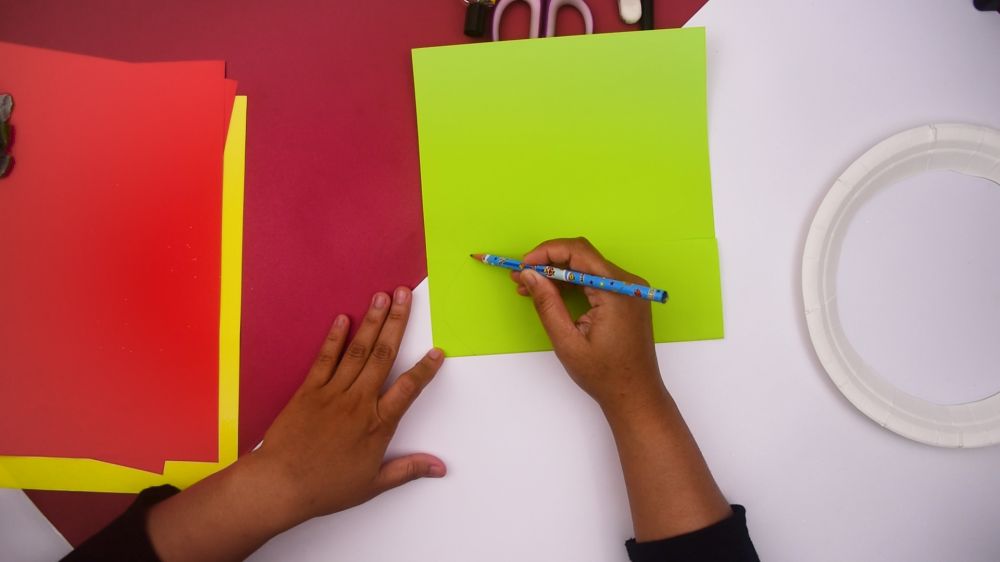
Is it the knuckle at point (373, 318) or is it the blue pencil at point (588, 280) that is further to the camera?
the knuckle at point (373, 318)

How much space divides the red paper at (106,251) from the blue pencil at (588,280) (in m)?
0.36

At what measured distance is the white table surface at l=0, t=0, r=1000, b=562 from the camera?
694 millimetres

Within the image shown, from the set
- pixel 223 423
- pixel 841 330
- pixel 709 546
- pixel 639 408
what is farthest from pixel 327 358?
pixel 841 330

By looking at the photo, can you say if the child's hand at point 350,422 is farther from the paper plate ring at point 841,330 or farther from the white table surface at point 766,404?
the paper plate ring at point 841,330

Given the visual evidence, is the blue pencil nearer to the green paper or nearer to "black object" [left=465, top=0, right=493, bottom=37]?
the green paper

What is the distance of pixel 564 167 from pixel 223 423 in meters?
0.52

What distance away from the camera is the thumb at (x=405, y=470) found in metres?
0.68

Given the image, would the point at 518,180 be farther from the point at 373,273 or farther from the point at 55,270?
the point at 55,270

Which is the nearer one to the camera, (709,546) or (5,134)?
(709,546)

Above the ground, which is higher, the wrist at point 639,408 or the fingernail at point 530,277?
the fingernail at point 530,277

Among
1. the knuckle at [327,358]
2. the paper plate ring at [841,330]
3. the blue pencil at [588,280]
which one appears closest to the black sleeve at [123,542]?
the knuckle at [327,358]

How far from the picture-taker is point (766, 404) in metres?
0.70

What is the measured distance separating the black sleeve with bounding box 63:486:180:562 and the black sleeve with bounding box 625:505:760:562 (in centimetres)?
56

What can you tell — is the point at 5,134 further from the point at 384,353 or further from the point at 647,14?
the point at 647,14
